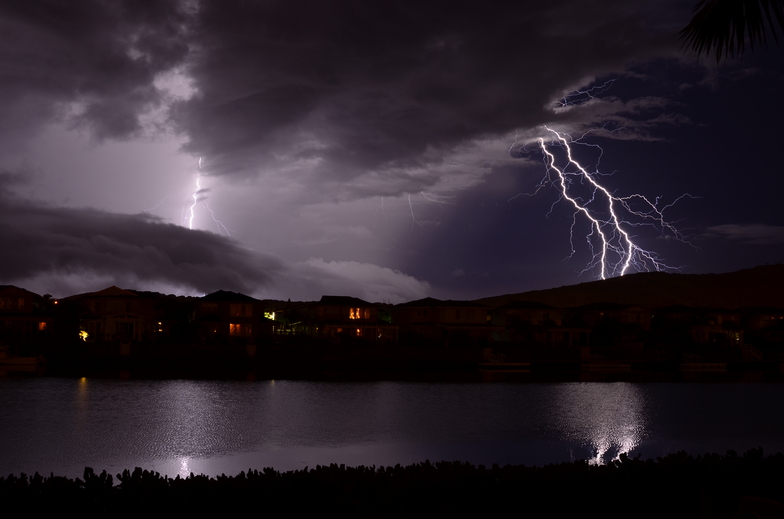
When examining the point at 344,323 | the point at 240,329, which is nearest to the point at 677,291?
the point at 344,323

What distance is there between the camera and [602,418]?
89.2ft

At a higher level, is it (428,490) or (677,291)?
(677,291)

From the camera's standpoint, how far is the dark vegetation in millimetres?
6223

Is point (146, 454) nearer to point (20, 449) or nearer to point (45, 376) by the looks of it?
point (20, 449)

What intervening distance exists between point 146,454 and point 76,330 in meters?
47.9

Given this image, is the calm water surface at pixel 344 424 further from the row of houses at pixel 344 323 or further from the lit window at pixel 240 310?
the lit window at pixel 240 310

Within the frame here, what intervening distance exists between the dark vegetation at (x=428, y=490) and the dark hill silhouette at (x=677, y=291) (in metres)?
146

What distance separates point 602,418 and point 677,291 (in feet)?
484

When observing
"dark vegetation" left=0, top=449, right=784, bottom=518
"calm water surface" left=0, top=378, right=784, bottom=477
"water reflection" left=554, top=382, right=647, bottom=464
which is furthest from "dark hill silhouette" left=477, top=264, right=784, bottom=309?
"dark vegetation" left=0, top=449, right=784, bottom=518

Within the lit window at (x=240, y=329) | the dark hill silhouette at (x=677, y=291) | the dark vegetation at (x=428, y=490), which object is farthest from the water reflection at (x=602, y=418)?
the dark hill silhouette at (x=677, y=291)

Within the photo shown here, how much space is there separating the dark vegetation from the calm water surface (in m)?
9.29

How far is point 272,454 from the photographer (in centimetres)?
1803

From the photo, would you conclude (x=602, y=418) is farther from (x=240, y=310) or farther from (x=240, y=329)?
(x=240, y=310)

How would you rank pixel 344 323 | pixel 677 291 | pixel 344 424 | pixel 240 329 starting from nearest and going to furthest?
1. pixel 344 424
2. pixel 240 329
3. pixel 344 323
4. pixel 677 291
